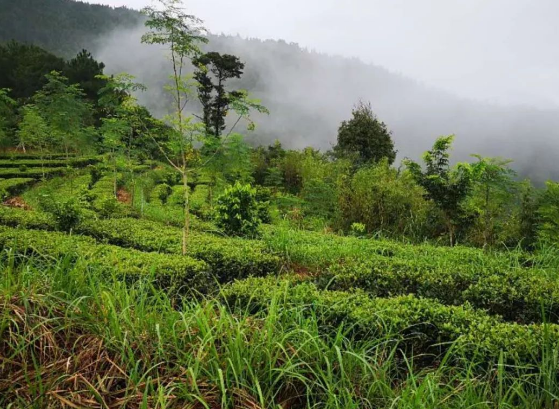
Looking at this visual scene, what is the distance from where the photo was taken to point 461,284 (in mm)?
4332

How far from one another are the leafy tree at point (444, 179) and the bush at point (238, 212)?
3614 mm

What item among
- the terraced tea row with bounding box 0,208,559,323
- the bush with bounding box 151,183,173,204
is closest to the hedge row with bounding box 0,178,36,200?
the bush with bounding box 151,183,173,204

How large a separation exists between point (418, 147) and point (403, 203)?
78.9m

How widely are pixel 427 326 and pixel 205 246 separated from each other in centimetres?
344

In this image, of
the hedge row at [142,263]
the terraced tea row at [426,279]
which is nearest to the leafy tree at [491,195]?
the terraced tea row at [426,279]

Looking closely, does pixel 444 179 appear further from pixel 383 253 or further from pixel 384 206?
pixel 383 253

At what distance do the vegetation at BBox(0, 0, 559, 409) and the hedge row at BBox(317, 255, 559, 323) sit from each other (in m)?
0.02

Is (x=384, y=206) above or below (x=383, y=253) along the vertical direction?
below

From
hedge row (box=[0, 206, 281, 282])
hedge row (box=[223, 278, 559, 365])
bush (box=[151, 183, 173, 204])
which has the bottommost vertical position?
bush (box=[151, 183, 173, 204])

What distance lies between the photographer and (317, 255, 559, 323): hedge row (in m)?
3.87

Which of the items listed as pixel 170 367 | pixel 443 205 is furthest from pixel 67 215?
pixel 443 205

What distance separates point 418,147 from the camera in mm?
84812

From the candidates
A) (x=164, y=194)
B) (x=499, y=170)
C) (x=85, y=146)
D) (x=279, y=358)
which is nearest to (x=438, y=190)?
(x=499, y=170)

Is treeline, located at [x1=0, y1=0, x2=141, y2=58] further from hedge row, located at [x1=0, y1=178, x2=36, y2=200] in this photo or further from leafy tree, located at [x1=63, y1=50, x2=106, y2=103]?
hedge row, located at [x1=0, y1=178, x2=36, y2=200]
